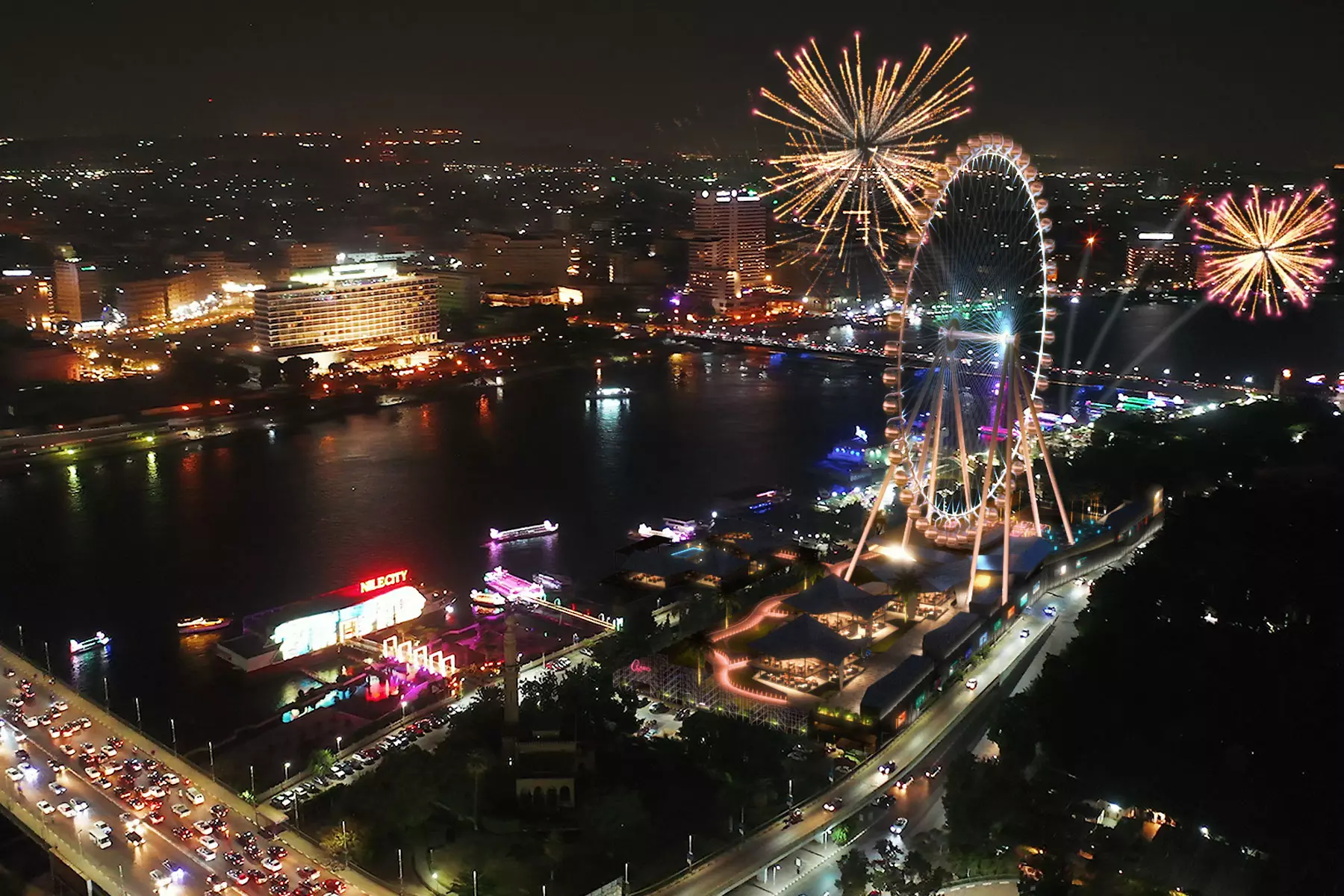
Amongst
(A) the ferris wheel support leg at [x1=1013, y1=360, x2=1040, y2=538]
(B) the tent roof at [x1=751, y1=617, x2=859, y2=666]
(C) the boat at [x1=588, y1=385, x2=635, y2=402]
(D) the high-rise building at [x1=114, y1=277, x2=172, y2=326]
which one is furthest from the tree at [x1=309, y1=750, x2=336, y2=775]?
(D) the high-rise building at [x1=114, y1=277, x2=172, y2=326]

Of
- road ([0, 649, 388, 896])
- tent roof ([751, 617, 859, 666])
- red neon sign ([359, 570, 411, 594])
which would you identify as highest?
tent roof ([751, 617, 859, 666])

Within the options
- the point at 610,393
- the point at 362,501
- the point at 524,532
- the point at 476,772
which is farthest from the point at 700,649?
the point at 610,393

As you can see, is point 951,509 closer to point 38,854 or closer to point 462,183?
point 38,854

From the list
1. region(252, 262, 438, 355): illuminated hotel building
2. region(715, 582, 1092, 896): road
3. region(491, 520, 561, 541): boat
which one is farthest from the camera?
region(252, 262, 438, 355): illuminated hotel building

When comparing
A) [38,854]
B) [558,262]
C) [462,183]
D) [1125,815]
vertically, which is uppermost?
[462,183]

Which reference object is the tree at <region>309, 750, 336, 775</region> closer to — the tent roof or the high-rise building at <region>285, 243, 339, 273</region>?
the tent roof

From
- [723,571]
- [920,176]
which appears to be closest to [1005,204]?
[920,176]
